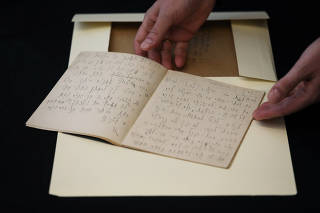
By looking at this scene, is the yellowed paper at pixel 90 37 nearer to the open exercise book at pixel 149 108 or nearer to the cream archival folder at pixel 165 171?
the open exercise book at pixel 149 108

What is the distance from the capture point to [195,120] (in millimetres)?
1067

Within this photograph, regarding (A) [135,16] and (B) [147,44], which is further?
(A) [135,16]

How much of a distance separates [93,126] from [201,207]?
34 cm

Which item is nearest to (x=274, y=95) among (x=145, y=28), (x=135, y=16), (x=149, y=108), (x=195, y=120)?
(x=195, y=120)

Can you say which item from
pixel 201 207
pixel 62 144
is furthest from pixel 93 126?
pixel 201 207

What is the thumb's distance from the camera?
1.21 metres

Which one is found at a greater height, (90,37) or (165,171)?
(90,37)

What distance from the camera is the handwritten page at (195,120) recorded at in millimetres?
1004

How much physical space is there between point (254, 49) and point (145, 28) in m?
0.35

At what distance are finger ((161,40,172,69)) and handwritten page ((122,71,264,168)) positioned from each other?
0.17ft

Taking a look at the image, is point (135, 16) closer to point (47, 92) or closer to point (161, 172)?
point (47, 92)

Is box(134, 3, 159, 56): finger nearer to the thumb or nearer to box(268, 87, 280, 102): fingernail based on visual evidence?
the thumb

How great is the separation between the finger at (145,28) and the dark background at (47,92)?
0.74 feet

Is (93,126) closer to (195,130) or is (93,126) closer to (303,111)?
(195,130)
